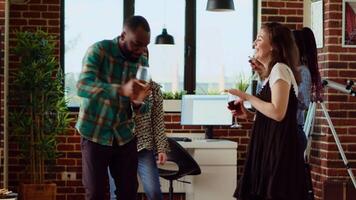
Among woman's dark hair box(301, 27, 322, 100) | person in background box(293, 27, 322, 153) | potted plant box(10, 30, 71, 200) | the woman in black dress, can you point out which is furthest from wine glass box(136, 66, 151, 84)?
potted plant box(10, 30, 71, 200)

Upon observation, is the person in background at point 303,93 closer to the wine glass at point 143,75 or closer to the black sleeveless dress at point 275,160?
the black sleeveless dress at point 275,160

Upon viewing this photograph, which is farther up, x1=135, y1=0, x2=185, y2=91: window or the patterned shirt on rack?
x1=135, y1=0, x2=185, y2=91: window

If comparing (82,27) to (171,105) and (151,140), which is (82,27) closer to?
(171,105)

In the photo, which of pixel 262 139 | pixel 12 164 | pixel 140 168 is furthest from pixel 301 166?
pixel 12 164

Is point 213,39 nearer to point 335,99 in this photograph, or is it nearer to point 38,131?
point 335,99

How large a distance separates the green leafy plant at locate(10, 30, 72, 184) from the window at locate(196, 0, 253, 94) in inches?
60.8

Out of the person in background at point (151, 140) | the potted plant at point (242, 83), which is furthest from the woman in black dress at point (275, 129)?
the potted plant at point (242, 83)

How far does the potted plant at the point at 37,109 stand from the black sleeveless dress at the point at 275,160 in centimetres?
329

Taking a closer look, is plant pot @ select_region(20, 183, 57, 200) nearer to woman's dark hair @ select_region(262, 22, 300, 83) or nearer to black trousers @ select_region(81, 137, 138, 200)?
black trousers @ select_region(81, 137, 138, 200)

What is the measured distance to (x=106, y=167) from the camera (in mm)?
3631

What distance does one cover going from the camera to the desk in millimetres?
6227

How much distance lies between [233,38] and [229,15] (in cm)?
25

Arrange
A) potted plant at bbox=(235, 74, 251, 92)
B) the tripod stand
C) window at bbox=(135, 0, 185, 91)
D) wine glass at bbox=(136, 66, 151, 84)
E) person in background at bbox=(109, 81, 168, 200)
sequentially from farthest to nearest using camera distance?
window at bbox=(135, 0, 185, 91)
potted plant at bbox=(235, 74, 251, 92)
the tripod stand
person in background at bbox=(109, 81, 168, 200)
wine glass at bbox=(136, 66, 151, 84)

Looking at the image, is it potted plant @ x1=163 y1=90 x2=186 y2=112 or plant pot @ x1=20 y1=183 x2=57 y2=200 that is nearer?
plant pot @ x1=20 y1=183 x2=57 y2=200
